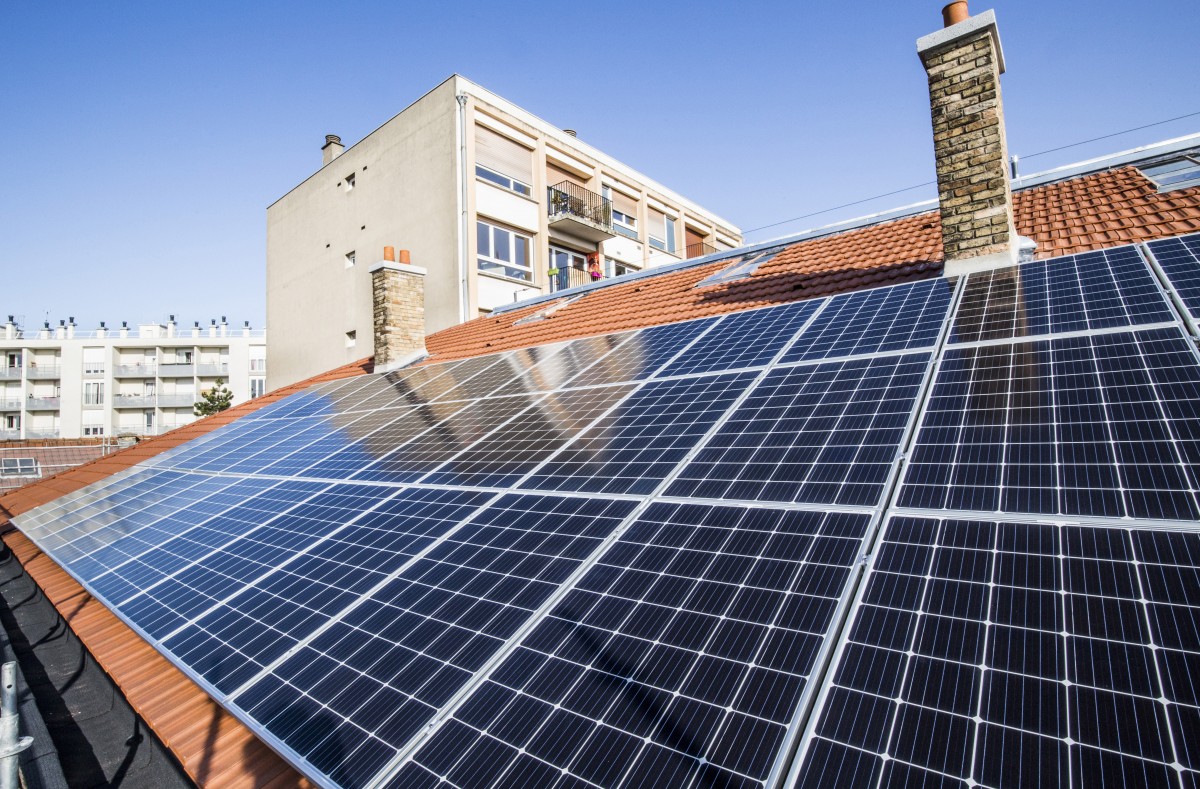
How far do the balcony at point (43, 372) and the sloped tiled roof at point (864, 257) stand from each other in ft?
279

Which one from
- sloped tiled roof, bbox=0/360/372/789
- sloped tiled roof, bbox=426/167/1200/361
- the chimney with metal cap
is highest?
the chimney with metal cap

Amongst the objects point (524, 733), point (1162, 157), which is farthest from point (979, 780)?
point (1162, 157)

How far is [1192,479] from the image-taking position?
2.74 m

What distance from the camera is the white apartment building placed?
72.9 metres

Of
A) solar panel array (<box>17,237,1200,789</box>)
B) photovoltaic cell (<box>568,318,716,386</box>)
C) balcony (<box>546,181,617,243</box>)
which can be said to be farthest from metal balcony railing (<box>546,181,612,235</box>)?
solar panel array (<box>17,237,1200,789</box>)

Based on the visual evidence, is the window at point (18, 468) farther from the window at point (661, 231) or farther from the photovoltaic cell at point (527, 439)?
the photovoltaic cell at point (527, 439)

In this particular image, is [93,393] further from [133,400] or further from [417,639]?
[417,639]

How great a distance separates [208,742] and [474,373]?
274 inches

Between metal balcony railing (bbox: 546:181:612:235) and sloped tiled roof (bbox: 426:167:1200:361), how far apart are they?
1410 centimetres

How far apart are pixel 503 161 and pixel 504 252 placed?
3.87 metres

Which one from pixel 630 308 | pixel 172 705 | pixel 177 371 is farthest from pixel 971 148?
pixel 177 371

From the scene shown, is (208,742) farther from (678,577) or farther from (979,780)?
(979,780)

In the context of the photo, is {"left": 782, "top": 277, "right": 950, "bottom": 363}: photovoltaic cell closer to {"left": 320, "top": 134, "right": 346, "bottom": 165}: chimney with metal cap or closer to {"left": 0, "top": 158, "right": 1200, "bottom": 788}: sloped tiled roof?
{"left": 0, "top": 158, "right": 1200, "bottom": 788}: sloped tiled roof

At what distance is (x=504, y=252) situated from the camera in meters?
24.6
